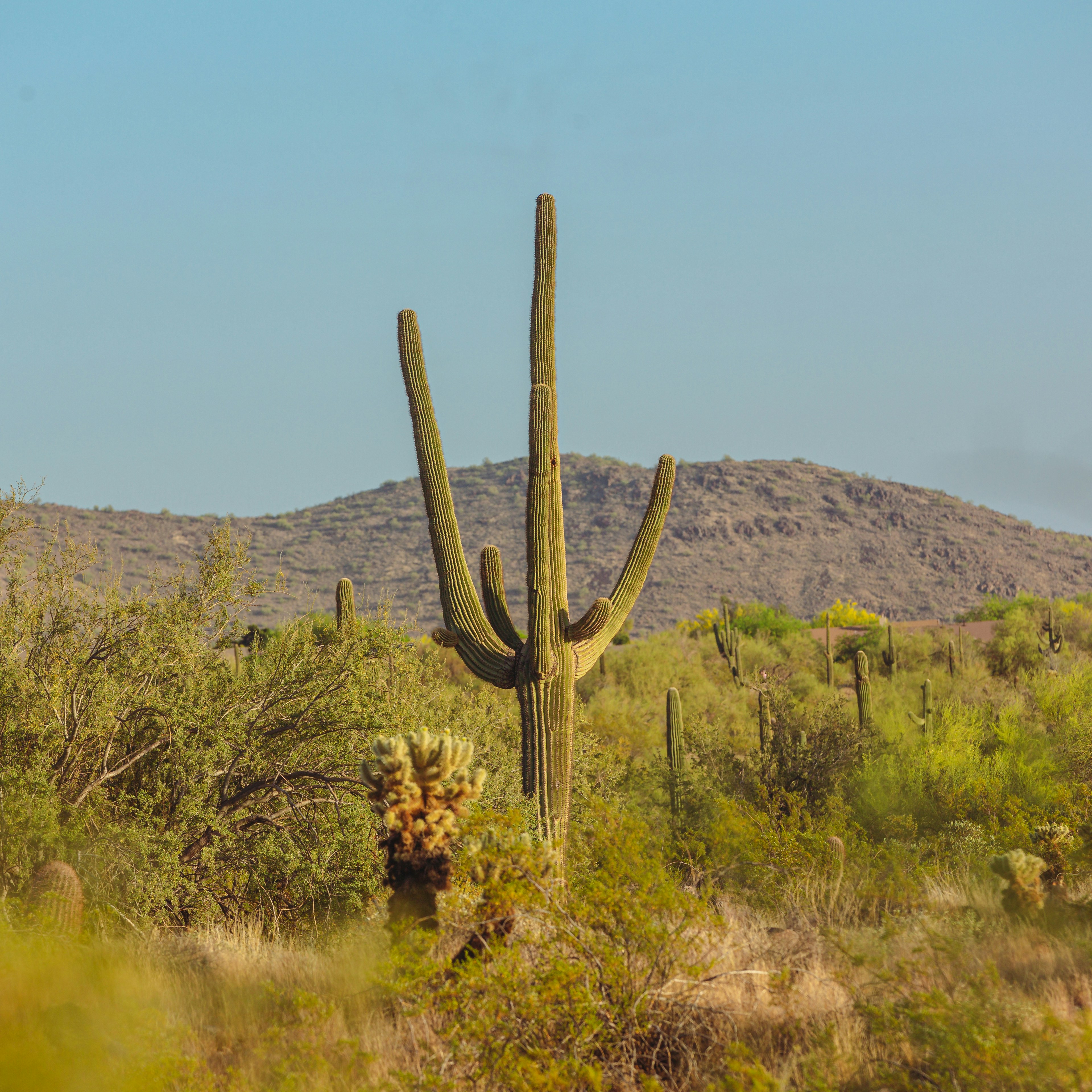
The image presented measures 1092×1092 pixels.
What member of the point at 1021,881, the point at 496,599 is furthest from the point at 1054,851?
the point at 496,599

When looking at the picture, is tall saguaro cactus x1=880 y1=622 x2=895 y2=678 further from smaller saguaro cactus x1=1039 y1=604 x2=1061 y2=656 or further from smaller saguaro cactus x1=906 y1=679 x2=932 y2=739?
smaller saguaro cactus x1=906 y1=679 x2=932 y2=739

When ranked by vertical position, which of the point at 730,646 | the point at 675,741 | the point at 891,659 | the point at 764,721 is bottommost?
the point at 675,741

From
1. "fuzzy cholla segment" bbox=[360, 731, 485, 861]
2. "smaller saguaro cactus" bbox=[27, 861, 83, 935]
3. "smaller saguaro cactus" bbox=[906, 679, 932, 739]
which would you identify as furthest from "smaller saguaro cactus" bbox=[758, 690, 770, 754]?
"smaller saguaro cactus" bbox=[27, 861, 83, 935]

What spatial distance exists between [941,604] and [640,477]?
2583 cm

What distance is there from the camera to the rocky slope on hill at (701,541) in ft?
221

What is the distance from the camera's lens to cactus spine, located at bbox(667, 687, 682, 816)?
15.9 m

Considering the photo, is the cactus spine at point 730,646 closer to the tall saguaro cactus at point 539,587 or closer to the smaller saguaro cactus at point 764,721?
the smaller saguaro cactus at point 764,721

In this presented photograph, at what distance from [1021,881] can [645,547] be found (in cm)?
455

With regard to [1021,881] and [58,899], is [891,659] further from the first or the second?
[58,899]

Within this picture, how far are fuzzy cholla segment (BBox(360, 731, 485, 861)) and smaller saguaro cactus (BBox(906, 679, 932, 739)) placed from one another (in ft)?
47.1

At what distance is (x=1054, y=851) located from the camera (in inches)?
313

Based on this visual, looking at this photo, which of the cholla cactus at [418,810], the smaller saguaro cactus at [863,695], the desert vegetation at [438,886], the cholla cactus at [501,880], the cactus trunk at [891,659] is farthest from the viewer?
the cactus trunk at [891,659]

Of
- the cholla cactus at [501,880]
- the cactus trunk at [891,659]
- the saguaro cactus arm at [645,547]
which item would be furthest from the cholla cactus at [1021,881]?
the cactus trunk at [891,659]

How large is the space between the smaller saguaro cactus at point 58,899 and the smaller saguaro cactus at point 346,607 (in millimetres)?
3530
